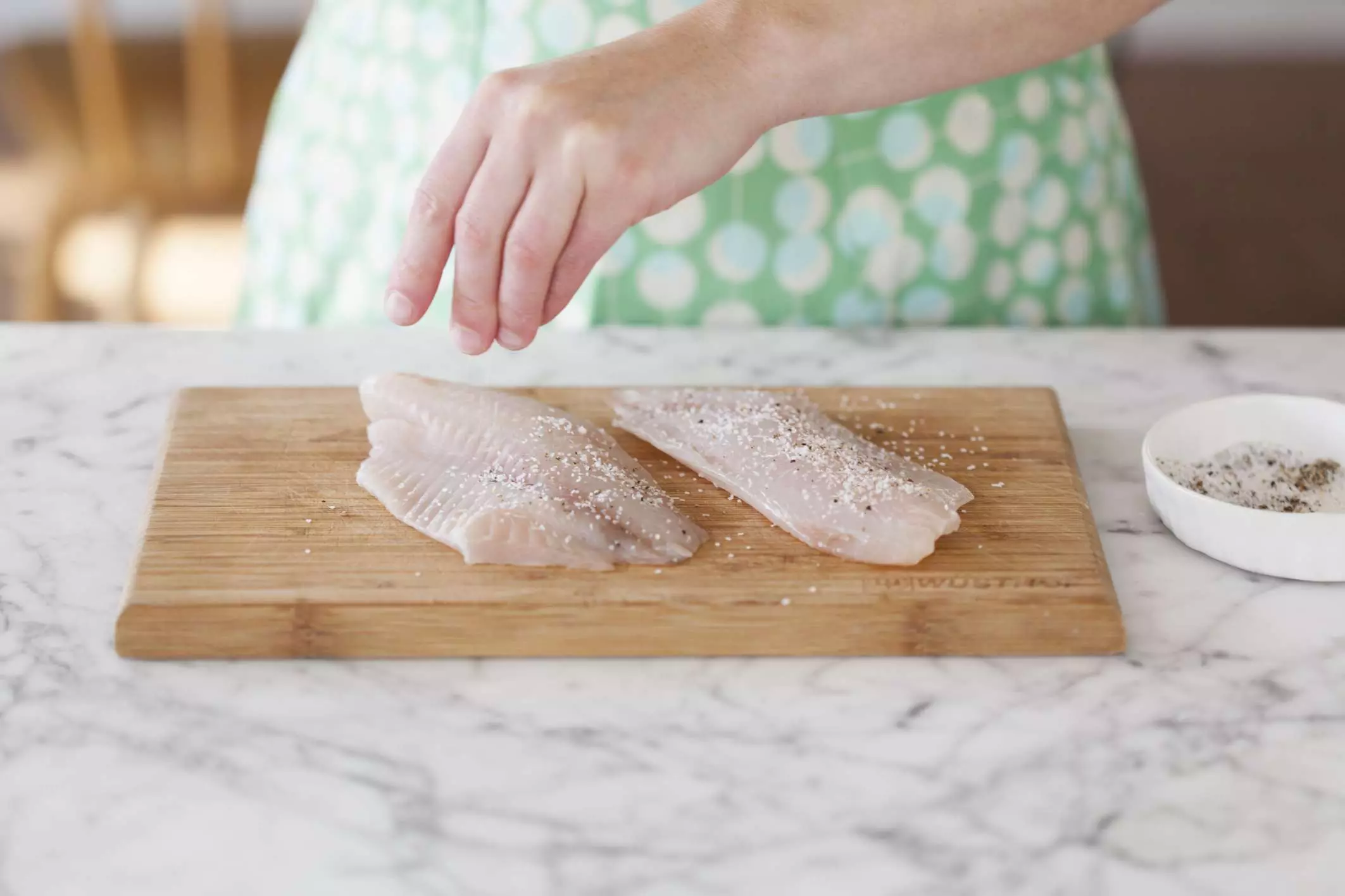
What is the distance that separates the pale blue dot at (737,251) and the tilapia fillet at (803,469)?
276mm

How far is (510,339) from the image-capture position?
1.18m

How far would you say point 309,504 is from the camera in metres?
1.15

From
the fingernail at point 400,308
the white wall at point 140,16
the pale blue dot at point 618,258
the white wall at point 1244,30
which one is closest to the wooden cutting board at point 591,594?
the fingernail at point 400,308

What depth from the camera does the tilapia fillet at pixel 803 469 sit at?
107cm

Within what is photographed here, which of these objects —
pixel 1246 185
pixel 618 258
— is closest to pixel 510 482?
pixel 618 258

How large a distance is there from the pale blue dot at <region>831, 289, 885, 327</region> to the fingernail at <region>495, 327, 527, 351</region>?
1.68 feet

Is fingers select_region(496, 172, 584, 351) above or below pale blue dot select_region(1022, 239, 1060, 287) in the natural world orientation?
above

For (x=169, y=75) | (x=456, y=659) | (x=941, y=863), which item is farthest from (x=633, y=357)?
(x=169, y=75)

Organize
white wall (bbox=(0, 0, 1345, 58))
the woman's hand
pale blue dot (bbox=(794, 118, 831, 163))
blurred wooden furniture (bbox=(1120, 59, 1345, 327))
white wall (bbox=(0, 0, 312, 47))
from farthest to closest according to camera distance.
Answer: white wall (bbox=(0, 0, 1345, 58)) → white wall (bbox=(0, 0, 312, 47)) → blurred wooden furniture (bbox=(1120, 59, 1345, 327)) → pale blue dot (bbox=(794, 118, 831, 163)) → the woman's hand

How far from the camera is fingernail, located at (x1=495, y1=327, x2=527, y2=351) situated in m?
1.18

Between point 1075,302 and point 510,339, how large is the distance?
0.77 meters

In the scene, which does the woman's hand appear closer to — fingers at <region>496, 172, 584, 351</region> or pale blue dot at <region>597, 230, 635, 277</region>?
fingers at <region>496, 172, 584, 351</region>

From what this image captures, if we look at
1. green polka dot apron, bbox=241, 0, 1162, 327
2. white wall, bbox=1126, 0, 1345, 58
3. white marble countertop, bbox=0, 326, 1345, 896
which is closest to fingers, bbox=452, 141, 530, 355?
white marble countertop, bbox=0, 326, 1345, 896

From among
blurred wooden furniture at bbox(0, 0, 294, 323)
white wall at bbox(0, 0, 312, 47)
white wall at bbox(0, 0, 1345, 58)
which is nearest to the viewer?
blurred wooden furniture at bbox(0, 0, 294, 323)
